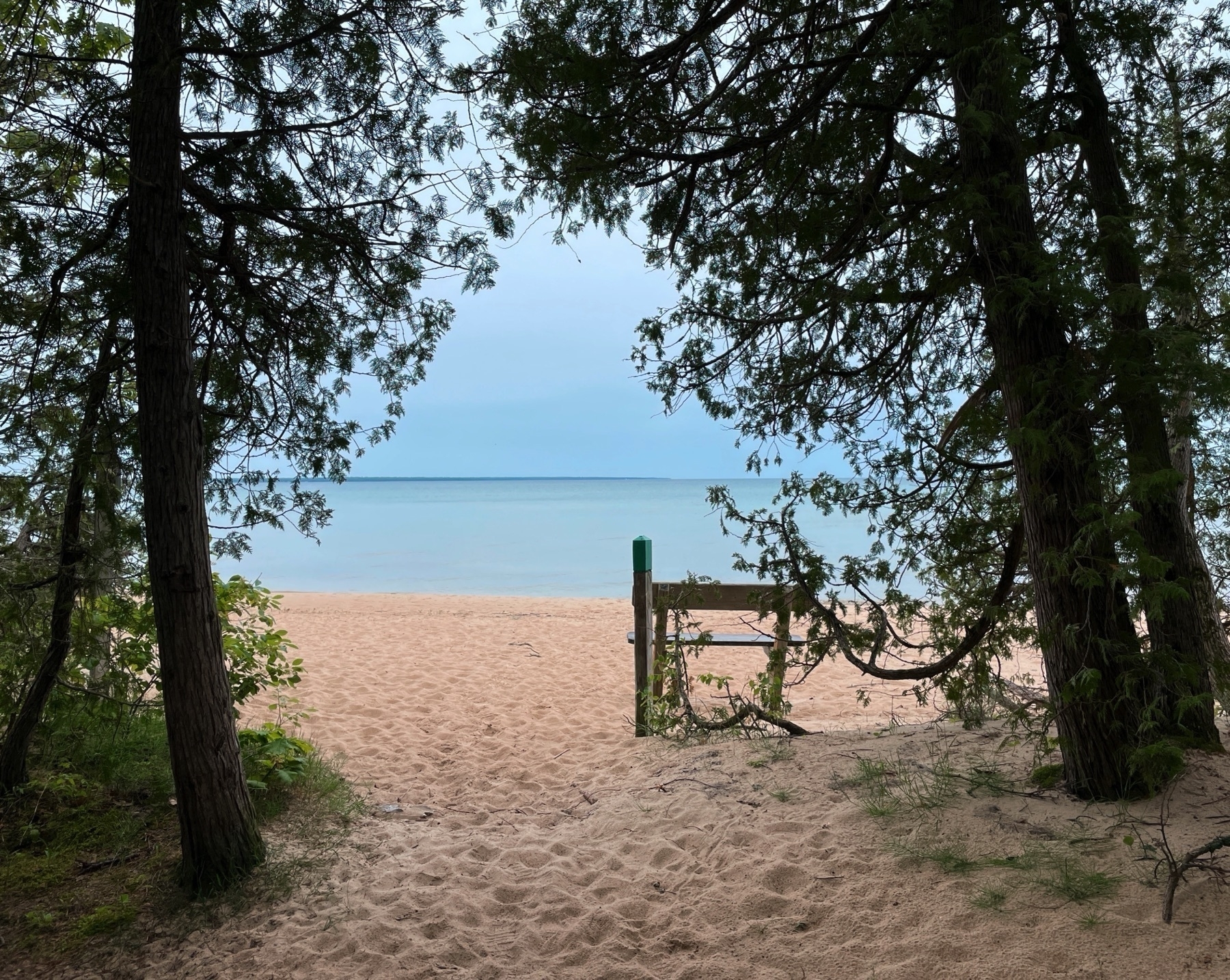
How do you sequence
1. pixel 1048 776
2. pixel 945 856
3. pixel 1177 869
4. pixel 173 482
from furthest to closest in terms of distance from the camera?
pixel 1048 776 → pixel 173 482 → pixel 945 856 → pixel 1177 869

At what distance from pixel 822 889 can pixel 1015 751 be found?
179 cm

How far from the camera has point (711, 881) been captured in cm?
367

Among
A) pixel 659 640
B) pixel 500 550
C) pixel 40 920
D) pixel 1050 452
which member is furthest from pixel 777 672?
pixel 500 550

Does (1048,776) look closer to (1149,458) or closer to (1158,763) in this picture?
(1158,763)

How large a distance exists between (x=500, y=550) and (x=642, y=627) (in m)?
26.2

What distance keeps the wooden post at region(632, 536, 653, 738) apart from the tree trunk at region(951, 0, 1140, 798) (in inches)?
128

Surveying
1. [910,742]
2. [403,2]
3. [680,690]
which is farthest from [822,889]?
[403,2]

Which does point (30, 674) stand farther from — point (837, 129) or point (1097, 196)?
point (1097, 196)

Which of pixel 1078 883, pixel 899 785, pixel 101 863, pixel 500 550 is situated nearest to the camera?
pixel 1078 883

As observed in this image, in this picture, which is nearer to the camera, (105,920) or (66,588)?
(105,920)

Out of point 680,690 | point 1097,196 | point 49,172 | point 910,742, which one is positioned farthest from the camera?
point 680,690

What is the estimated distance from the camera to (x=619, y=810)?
15.5 ft

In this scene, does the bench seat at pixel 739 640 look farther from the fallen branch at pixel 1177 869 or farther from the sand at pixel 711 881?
the fallen branch at pixel 1177 869

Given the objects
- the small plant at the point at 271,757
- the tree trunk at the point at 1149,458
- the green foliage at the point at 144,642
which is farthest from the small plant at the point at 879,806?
the green foliage at the point at 144,642
